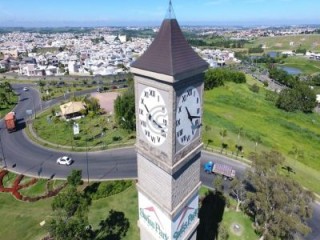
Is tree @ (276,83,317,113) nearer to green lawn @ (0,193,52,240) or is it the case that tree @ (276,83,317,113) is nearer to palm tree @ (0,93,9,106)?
green lawn @ (0,193,52,240)

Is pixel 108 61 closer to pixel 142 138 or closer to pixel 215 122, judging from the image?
pixel 215 122

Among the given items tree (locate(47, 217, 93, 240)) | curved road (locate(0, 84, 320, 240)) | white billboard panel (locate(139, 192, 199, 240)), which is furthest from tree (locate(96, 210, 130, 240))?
white billboard panel (locate(139, 192, 199, 240))

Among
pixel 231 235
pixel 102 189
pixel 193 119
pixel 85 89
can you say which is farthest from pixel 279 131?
pixel 85 89

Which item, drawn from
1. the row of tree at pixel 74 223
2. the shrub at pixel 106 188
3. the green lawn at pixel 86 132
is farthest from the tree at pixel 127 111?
the row of tree at pixel 74 223

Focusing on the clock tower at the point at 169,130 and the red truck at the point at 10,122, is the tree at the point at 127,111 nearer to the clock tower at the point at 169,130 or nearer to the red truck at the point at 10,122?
the red truck at the point at 10,122

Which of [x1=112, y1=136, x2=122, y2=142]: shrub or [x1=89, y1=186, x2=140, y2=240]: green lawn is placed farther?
[x1=112, y1=136, x2=122, y2=142]: shrub

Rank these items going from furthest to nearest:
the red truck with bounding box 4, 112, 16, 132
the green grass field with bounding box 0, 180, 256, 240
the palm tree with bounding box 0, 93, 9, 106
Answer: the palm tree with bounding box 0, 93, 9, 106 → the red truck with bounding box 4, 112, 16, 132 → the green grass field with bounding box 0, 180, 256, 240

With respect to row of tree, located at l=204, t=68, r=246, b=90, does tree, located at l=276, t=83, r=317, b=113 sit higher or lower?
lower
